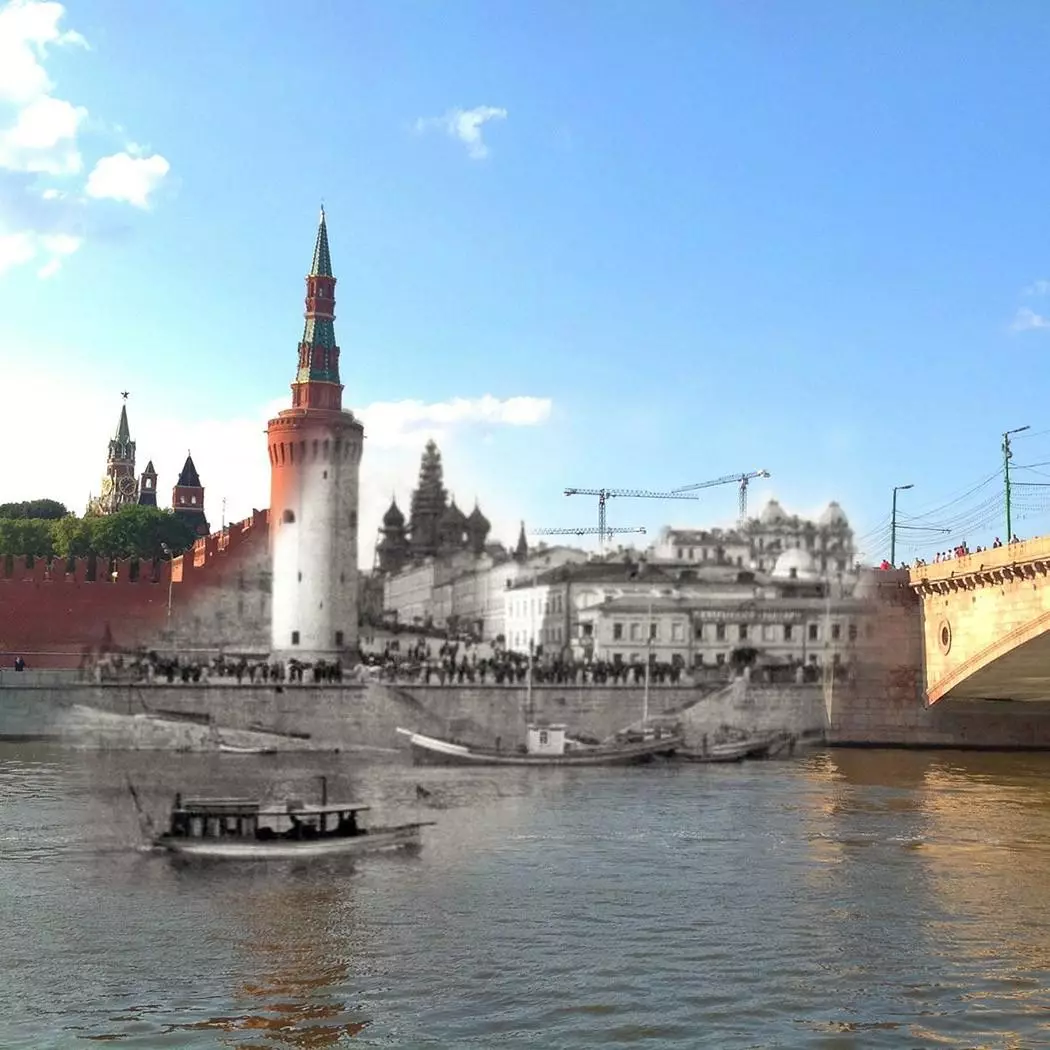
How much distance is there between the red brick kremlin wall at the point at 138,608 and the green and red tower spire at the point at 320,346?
14.8 ft

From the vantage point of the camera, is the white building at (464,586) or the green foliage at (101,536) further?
the green foliage at (101,536)

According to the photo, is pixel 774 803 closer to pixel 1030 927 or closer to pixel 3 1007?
pixel 1030 927

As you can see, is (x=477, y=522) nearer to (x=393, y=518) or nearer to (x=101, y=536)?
(x=393, y=518)

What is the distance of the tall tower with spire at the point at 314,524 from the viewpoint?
38344mm

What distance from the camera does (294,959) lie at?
14.5 metres

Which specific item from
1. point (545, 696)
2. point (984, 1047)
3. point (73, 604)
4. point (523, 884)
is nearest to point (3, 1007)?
point (523, 884)

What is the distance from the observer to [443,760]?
3338cm

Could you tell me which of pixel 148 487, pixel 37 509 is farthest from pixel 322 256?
pixel 148 487

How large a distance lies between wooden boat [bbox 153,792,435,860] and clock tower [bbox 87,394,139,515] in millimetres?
55901

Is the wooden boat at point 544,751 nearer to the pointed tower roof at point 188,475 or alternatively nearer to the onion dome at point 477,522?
the onion dome at point 477,522

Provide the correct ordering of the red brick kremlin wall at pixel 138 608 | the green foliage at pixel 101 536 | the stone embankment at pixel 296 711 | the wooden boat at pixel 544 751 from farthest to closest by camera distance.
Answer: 1. the green foliage at pixel 101 536
2. the red brick kremlin wall at pixel 138 608
3. the stone embankment at pixel 296 711
4. the wooden boat at pixel 544 751

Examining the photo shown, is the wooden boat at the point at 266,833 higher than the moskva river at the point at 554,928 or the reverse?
higher

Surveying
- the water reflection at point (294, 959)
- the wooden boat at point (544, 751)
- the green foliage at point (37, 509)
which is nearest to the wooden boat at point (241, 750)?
the wooden boat at point (544, 751)

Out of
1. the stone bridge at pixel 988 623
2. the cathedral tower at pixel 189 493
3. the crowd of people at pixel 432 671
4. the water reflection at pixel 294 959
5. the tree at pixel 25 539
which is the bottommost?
the water reflection at pixel 294 959
